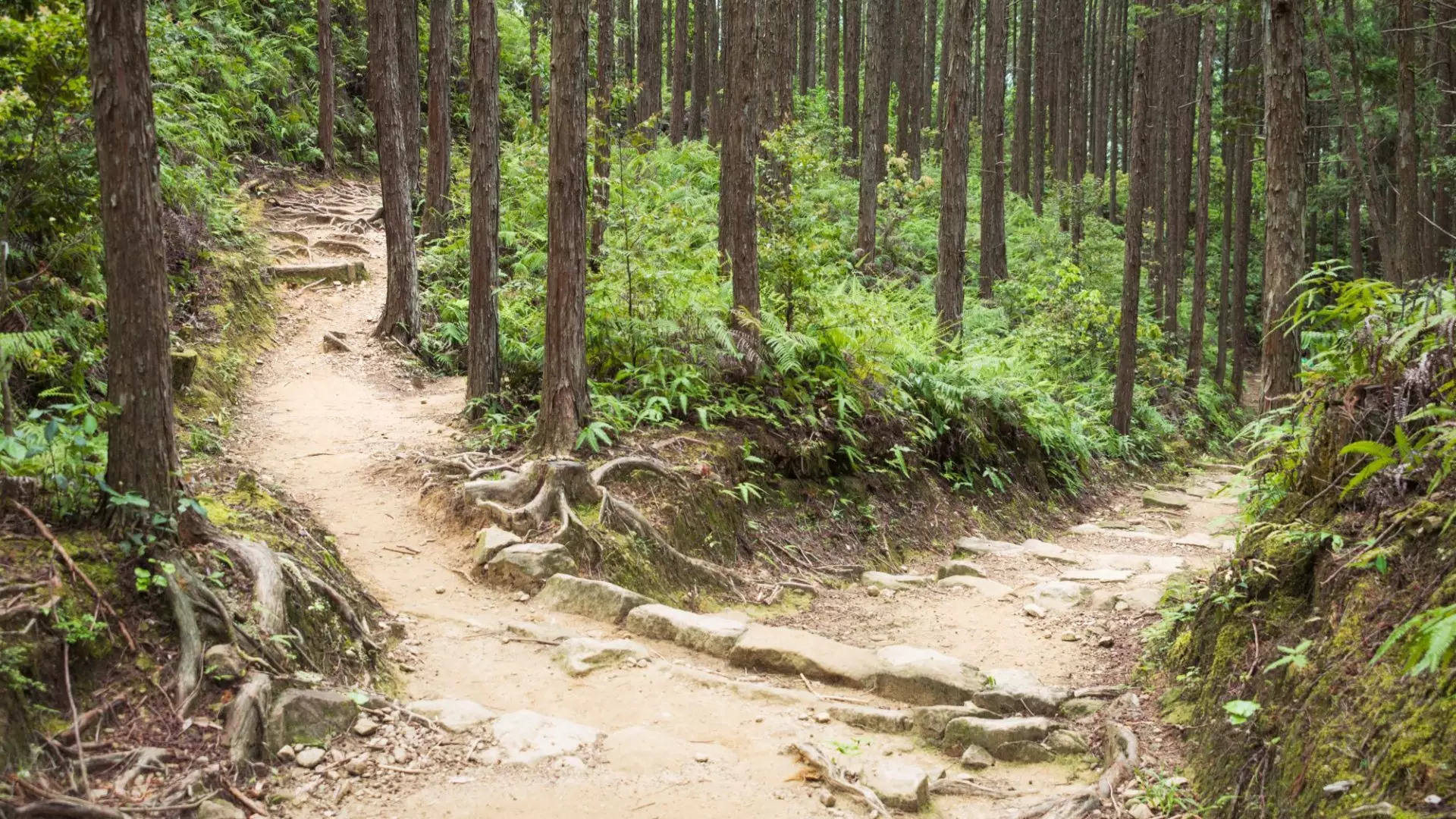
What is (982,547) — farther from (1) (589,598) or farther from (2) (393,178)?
(2) (393,178)

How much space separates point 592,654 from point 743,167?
19.7ft

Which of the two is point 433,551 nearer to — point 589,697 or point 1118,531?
point 589,697

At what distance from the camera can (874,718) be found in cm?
517

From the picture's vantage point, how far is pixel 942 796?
171 inches

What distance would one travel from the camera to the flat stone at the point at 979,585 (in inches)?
326

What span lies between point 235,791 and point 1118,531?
1060 cm

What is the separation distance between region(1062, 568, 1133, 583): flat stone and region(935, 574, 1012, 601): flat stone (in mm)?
676

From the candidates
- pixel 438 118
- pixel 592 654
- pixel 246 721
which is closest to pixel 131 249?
pixel 246 721

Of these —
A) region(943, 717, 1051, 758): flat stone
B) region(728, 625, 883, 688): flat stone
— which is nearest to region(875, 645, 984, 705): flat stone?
region(728, 625, 883, 688): flat stone

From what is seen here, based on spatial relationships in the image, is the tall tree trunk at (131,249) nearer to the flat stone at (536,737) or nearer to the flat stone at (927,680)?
the flat stone at (536,737)

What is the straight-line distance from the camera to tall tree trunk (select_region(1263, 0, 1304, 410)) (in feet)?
24.6

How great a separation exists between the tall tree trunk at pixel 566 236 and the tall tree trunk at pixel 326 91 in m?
14.3

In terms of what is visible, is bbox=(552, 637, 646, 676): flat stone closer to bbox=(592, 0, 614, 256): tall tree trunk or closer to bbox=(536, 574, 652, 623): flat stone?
bbox=(536, 574, 652, 623): flat stone

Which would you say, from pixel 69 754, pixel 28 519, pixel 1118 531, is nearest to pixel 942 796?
pixel 69 754
